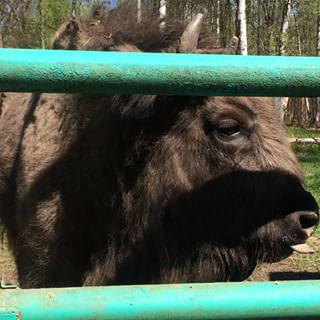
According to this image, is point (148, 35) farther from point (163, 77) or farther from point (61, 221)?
point (163, 77)

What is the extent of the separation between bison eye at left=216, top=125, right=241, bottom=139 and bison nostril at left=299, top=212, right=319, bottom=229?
533 millimetres

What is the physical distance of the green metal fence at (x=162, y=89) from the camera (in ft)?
3.96

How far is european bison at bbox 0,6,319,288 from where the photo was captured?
111 inches

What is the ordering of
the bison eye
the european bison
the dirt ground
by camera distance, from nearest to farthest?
1. the european bison
2. the bison eye
3. the dirt ground

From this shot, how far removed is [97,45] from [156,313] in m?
2.54

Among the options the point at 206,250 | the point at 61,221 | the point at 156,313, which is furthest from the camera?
the point at 61,221

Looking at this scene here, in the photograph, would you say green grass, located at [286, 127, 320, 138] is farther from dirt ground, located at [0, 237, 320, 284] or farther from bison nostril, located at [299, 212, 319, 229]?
bison nostril, located at [299, 212, 319, 229]

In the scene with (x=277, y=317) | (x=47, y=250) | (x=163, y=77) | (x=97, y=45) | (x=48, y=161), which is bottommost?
(x=47, y=250)

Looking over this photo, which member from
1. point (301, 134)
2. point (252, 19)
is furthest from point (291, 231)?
point (252, 19)

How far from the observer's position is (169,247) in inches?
120

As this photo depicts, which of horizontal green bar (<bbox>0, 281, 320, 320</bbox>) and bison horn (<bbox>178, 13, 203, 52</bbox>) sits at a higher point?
bison horn (<bbox>178, 13, 203, 52</bbox>)

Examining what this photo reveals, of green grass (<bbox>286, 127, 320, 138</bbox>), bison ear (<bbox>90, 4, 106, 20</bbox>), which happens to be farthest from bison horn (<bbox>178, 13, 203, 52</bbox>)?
green grass (<bbox>286, 127, 320, 138</bbox>)

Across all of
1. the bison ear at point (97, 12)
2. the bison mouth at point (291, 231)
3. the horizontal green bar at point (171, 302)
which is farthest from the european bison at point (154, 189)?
the horizontal green bar at point (171, 302)

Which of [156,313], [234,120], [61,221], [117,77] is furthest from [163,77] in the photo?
[61,221]
